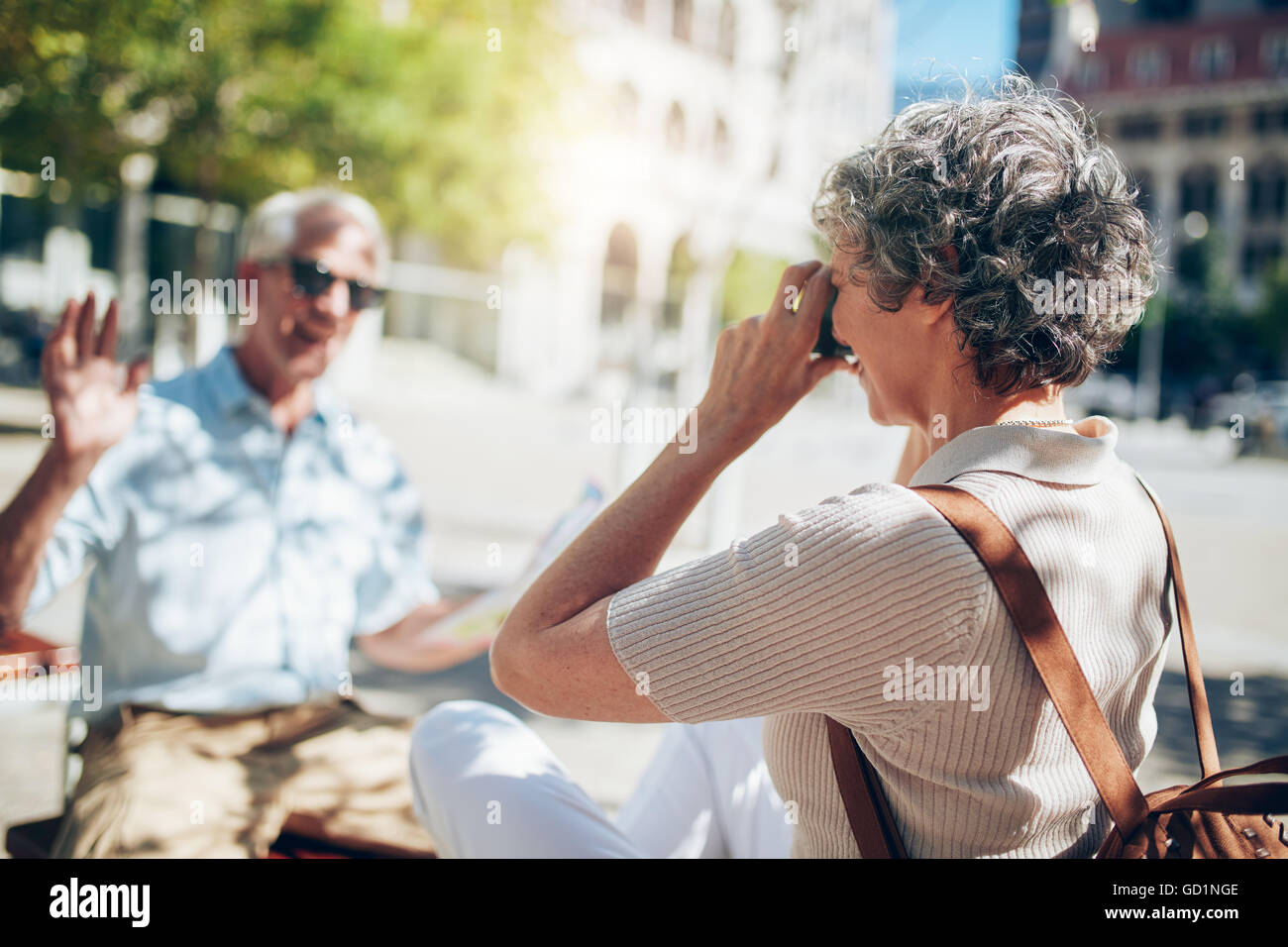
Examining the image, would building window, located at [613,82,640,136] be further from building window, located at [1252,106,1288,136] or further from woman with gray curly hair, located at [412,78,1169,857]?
woman with gray curly hair, located at [412,78,1169,857]

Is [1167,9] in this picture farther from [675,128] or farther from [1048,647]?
[1048,647]

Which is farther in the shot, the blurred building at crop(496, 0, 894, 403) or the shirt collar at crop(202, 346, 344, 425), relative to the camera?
the blurred building at crop(496, 0, 894, 403)

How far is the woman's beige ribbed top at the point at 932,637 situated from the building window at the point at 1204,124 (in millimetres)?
52596

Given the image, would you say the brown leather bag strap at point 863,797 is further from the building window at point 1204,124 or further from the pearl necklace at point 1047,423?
the building window at point 1204,124

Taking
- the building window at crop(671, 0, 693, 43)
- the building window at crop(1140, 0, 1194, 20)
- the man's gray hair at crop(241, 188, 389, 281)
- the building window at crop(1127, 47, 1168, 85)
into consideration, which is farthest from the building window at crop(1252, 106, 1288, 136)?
the man's gray hair at crop(241, 188, 389, 281)

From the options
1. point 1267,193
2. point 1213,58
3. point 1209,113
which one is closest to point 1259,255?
point 1267,193

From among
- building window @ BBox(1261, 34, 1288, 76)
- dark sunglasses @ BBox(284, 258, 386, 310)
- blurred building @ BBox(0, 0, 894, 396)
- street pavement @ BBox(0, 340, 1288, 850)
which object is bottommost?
street pavement @ BBox(0, 340, 1288, 850)

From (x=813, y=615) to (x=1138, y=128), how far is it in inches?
2094

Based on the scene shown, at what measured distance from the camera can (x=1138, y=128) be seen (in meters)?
47.1

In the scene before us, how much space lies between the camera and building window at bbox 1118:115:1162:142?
4672 cm

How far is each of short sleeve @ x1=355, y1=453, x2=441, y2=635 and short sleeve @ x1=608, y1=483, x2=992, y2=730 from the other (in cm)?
144

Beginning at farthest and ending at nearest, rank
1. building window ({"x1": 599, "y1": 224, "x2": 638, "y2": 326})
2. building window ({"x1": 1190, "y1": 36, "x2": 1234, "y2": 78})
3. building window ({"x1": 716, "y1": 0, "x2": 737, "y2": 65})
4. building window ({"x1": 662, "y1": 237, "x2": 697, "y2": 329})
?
building window ({"x1": 1190, "y1": 36, "x2": 1234, "y2": 78})
building window ({"x1": 662, "y1": 237, "x2": 697, "y2": 329})
building window ({"x1": 599, "y1": 224, "x2": 638, "y2": 326})
building window ({"x1": 716, "y1": 0, "x2": 737, "y2": 65})
